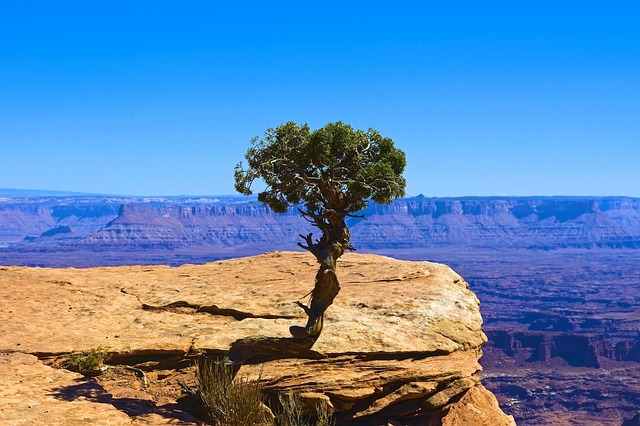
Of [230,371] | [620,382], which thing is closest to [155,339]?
[230,371]

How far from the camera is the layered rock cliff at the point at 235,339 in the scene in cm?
1620

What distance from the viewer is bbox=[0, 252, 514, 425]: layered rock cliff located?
53.2ft

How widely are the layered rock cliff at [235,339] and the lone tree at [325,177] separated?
201 centimetres

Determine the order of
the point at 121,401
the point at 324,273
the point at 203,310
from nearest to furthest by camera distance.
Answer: the point at 121,401, the point at 324,273, the point at 203,310

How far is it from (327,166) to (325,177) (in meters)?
0.34

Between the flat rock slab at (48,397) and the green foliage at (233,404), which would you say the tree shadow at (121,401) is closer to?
the flat rock slab at (48,397)

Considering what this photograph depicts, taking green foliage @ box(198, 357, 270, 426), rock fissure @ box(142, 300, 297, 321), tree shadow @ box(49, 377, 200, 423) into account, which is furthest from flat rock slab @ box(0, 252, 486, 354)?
green foliage @ box(198, 357, 270, 426)

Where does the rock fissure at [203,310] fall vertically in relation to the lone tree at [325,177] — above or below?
below

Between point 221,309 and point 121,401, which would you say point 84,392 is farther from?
point 221,309

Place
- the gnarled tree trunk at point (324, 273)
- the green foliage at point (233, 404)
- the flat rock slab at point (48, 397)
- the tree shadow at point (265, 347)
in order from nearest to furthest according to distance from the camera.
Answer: the flat rock slab at point (48, 397) → the green foliage at point (233, 404) → the tree shadow at point (265, 347) → the gnarled tree trunk at point (324, 273)

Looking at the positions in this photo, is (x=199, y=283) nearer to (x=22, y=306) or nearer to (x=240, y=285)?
(x=240, y=285)

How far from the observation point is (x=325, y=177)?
19156mm

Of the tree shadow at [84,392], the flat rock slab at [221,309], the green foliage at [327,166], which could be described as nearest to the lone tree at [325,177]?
the green foliage at [327,166]

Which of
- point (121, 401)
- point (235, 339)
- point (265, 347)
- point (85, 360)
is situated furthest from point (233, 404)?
point (85, 360)
